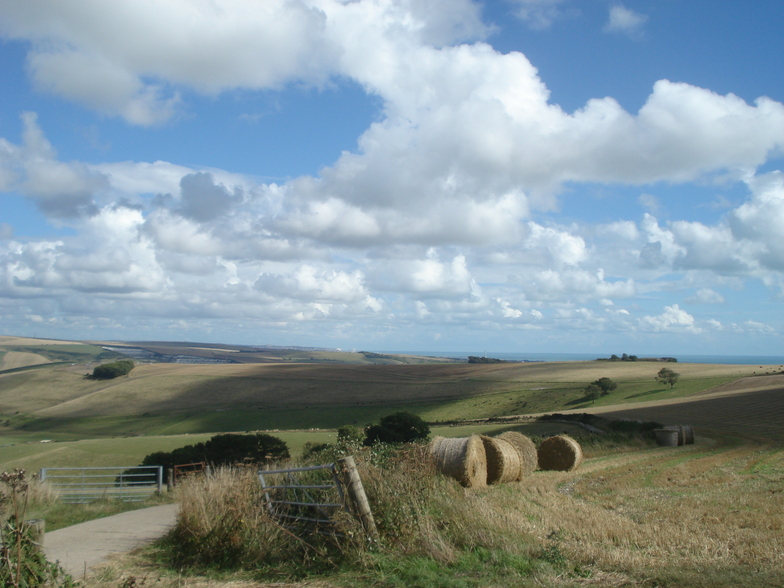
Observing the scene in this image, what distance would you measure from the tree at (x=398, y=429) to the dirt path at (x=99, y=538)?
24.6m

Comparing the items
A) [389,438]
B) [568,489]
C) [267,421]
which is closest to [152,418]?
[267,421]

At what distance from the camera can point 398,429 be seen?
39.0 m

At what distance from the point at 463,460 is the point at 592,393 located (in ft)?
182

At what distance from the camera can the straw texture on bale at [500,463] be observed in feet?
54.2

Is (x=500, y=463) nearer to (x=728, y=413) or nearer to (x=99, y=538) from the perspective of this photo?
(x=99, y=538)

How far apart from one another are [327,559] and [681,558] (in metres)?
4.34

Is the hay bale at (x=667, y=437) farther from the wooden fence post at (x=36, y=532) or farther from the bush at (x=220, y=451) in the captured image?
the wooden fence post at (x=36, y=532)

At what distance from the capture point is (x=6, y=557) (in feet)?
17.0

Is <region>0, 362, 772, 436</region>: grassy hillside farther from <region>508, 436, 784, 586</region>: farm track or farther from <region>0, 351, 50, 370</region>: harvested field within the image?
<region>0, 351, 50, 370</region>: harvested field

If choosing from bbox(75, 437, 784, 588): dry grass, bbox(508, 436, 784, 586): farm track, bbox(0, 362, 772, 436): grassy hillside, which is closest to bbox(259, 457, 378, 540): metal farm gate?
bbox(75, 437, 784, 588): dry grass

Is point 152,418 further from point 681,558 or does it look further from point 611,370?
point 681,558

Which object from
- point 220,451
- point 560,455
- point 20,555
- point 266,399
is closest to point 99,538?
point 20,555

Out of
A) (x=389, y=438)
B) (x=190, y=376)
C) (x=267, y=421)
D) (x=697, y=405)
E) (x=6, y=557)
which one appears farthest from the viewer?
(x=190, y=376)

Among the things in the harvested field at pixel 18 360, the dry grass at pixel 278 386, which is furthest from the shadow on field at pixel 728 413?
the harvested field at pixel 18 360
